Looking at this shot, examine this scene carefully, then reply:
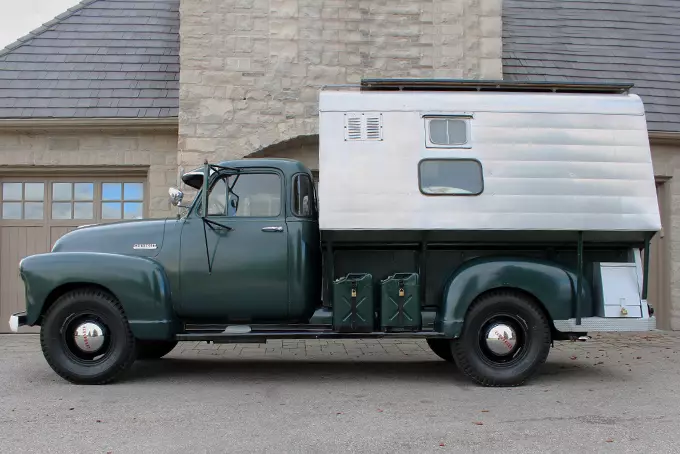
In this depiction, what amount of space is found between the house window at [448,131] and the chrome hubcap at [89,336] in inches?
153

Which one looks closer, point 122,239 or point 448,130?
point 448,130

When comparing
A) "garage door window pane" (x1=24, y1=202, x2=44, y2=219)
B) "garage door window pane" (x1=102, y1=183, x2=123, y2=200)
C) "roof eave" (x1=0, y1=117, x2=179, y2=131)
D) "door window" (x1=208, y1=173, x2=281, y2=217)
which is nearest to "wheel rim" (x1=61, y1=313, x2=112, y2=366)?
"door window" (x1=208, y1=173, x2=281, y2=217)

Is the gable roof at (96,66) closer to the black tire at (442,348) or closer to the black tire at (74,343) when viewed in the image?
the black tire at (74,343)

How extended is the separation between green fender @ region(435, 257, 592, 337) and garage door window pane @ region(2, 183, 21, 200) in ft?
27.1

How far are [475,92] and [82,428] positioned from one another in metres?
4.89

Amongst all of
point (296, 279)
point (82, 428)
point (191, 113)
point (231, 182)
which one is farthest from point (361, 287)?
point (191, 113)

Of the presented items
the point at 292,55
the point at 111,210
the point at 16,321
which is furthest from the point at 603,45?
the point at 16,321

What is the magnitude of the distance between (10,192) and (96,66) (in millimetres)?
2670

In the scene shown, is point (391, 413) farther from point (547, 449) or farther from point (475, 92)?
point (475, 92)

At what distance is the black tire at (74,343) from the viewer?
256 inches

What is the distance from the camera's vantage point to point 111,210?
11305 millimetres

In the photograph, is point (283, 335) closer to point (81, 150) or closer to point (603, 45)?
point (81, 150)

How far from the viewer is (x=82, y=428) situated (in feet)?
16.5

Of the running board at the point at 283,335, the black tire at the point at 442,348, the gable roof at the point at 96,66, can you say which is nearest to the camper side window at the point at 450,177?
the running board at the point at 283,335
